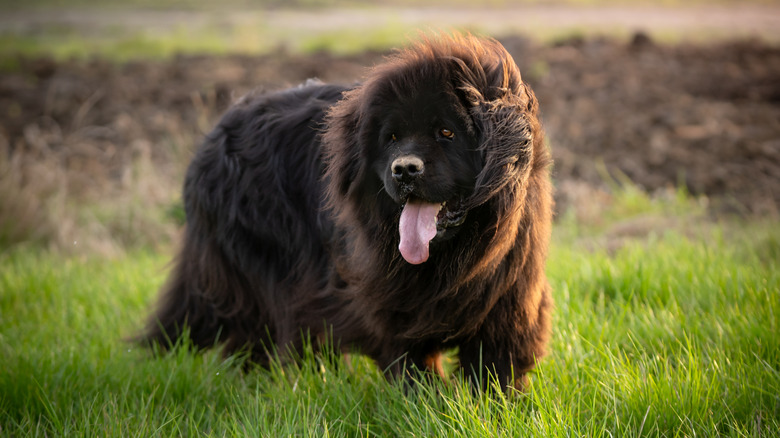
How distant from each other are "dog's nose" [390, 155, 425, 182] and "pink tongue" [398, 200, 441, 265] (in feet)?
0.60

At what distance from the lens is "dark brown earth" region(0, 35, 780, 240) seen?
809cm

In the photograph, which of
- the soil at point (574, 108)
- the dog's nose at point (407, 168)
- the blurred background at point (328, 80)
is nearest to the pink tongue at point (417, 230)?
the dog's nose at point (407, 168)

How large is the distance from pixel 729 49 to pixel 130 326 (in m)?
13.4

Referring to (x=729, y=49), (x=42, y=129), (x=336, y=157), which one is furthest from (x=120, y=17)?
(x=336, y=157)

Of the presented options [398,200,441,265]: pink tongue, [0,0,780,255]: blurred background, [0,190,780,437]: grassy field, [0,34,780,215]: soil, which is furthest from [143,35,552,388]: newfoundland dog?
[0,34,780,215]: soil

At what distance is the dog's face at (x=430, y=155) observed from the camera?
2.74 meters

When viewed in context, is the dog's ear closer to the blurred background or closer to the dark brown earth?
the blurred background

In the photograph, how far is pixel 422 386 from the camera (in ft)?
9.86

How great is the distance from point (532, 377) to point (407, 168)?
58.9 inches

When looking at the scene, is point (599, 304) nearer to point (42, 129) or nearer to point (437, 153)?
point (437, 153)

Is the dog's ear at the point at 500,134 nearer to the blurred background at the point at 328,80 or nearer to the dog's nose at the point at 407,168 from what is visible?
the dog's nose at the point at 407,168

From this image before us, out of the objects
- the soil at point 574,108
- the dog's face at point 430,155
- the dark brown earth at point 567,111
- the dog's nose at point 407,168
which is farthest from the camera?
the soil at point 574,108

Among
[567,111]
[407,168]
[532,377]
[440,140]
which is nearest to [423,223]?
[407,168]

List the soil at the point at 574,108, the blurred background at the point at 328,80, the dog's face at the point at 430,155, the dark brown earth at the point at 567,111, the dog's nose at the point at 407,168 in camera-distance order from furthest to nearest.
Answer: the soil at the point at 574,108, the dark brown earth at the point at 567,111, the blurred background at the point at 328,80, the dog's face at the point at 430,155, the dog's nose at the point at 407,168
